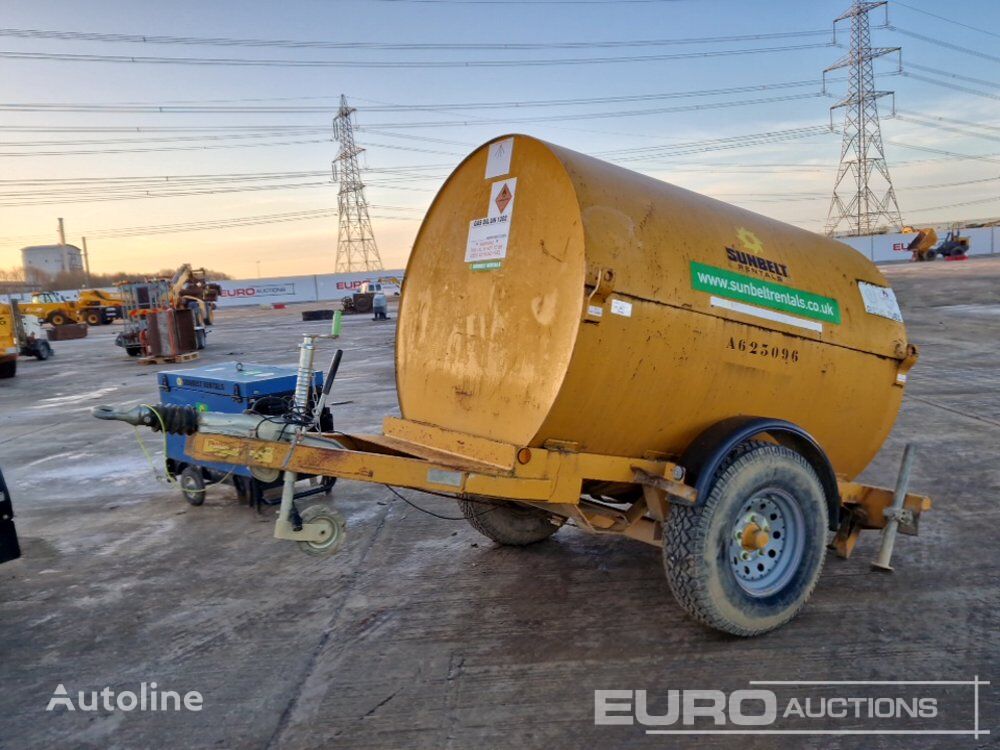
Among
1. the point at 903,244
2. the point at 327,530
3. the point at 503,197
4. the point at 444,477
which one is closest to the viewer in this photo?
the point at 444,477

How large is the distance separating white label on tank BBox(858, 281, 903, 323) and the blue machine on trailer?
14.0 ft

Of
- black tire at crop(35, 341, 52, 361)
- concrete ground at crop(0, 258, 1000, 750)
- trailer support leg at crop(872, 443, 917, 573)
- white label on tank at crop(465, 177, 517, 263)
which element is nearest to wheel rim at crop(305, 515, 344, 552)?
concrete ground at crop(0, 258, 1000, 750)

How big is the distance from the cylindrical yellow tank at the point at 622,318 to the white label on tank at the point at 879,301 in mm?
13

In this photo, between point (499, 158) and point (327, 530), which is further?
point (499, 158)

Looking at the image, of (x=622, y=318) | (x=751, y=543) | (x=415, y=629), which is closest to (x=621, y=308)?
(x=622, y=318)

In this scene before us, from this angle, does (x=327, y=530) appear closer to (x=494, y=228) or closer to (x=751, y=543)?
(x=494, y=228)

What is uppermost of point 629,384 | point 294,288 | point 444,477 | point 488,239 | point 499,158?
point 499,158

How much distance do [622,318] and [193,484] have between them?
459cm

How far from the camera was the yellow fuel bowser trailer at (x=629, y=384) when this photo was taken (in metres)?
3.32

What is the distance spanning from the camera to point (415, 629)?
3.86 meters

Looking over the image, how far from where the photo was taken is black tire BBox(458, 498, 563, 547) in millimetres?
4648

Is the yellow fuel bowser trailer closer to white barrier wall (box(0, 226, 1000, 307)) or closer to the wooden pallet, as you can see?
the wooden pallet

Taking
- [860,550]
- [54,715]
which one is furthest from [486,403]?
[860,550]

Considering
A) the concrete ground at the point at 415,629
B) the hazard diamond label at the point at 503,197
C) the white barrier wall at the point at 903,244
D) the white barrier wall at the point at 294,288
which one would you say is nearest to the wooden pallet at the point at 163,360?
the concrete ground at the point at 415,629
